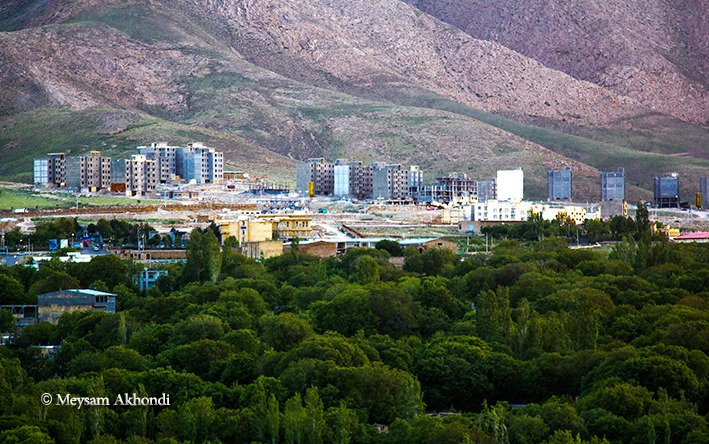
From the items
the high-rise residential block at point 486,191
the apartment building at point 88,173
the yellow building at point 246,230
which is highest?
the apartment building at point 88,173

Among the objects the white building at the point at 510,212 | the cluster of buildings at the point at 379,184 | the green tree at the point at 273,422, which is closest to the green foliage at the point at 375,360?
the green tree at the point at 273,422

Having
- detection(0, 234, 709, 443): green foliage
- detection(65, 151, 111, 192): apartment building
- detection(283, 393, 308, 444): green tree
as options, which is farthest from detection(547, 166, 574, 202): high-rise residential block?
detection(283, 393, 308, 444): green tree

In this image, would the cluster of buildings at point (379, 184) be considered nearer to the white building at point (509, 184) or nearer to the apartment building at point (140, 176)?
the white building at point (509, 184)

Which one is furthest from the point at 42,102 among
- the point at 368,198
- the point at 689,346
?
the point at 689,346

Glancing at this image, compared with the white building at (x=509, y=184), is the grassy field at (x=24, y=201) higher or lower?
lower

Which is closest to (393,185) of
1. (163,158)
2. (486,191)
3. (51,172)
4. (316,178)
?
(316,178)

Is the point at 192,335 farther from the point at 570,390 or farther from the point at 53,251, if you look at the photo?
the point at 53,251
